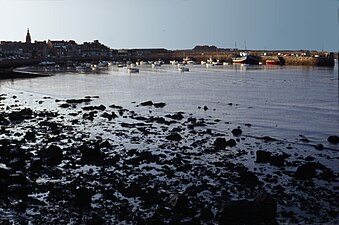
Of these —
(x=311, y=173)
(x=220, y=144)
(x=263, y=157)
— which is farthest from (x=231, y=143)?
(x=311, y=173)

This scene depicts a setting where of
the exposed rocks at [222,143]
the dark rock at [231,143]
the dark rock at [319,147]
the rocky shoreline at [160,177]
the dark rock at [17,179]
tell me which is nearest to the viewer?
the rocky shoreline at [160,177]

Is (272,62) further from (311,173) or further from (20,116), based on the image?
(311,173)

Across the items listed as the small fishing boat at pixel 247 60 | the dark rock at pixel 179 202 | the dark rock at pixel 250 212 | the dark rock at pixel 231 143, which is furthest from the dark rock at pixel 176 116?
the small fishing boat at pixel 247 60

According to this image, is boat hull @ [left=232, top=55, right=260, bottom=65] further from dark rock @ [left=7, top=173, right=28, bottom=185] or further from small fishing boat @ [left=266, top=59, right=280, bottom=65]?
dark rock @ [left=7, top=173, right=28, bottom=185]

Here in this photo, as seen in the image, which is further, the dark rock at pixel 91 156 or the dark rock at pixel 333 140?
the dark rock at pixel 333 140

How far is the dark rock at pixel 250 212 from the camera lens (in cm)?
1037

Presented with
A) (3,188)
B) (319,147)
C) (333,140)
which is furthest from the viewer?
(333,140)

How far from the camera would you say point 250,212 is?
1055cm

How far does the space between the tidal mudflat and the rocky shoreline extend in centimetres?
3

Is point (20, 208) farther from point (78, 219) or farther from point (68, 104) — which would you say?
point (68, 104)

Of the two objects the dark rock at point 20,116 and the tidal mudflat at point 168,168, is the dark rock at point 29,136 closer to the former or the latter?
the tidal mudflat at point 168,168

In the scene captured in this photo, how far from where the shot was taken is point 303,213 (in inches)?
433

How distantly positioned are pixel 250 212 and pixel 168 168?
17.6 ft

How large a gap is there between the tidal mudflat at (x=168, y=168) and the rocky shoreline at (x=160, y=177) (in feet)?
0.11
